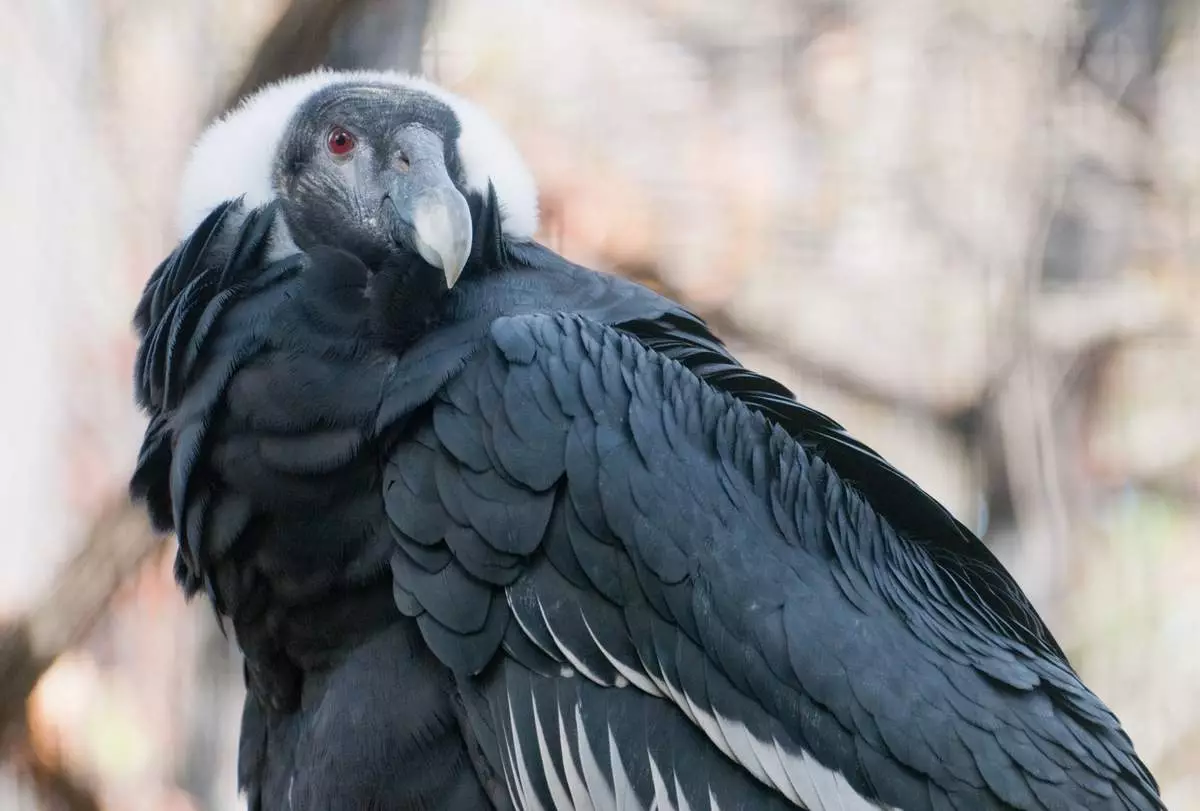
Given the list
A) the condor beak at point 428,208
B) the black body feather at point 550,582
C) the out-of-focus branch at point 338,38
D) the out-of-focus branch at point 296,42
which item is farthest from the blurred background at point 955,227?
the black body feather at point 550,582

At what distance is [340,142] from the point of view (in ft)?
9.40

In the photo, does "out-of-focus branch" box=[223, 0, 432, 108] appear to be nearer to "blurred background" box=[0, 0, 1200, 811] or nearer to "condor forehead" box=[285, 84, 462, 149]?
"blurred background" box=[0, 0, 1200, 811]

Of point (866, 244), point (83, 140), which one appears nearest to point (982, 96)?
point (866, 244)

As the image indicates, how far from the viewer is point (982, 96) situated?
616 centimetres

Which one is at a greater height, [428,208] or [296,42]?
[428,208]

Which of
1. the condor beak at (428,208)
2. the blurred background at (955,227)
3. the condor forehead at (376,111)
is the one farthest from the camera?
the blurred background at (955,227)

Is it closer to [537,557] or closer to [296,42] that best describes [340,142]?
[537,557]

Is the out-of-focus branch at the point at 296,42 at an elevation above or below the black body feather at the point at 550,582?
above

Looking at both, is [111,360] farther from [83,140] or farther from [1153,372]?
[1153,372]

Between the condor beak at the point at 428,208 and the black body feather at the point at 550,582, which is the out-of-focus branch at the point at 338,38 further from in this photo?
A: the black body feather at the point at 550,582

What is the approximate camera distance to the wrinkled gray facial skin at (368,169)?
→ 106 inches

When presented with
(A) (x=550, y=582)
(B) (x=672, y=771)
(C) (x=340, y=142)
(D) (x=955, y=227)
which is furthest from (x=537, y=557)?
(D) (x=955, y=227)

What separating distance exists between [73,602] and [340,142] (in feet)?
9.01

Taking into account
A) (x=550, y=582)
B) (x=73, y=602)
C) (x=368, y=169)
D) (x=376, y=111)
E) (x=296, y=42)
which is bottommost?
(x=73, y=602)
